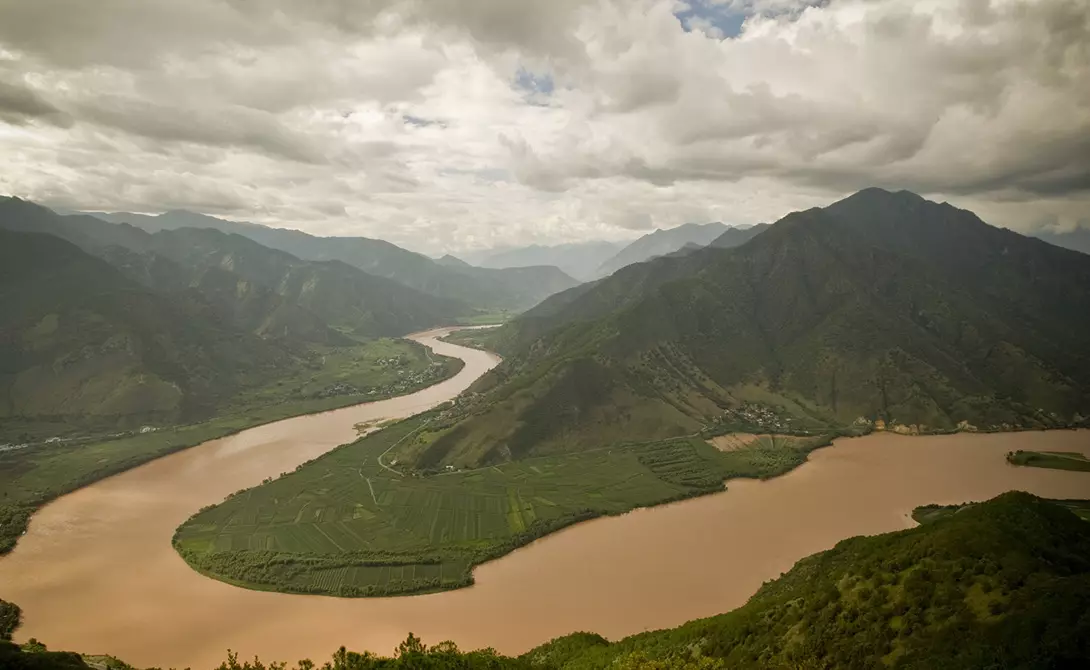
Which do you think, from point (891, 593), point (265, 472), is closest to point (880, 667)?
point (891, 593)

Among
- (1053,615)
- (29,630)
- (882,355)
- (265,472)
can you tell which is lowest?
(29,630)

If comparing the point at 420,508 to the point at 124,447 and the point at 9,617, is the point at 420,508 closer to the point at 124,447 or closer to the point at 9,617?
the point at 9,617

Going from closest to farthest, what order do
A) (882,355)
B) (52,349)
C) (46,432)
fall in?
1. (46,432)
2. (882,355)
3. (52,349)

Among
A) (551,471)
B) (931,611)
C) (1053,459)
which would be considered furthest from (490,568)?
(1053,459)

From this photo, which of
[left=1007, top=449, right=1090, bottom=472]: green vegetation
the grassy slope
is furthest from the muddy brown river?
the grassy slope

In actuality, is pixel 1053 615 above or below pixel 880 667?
above

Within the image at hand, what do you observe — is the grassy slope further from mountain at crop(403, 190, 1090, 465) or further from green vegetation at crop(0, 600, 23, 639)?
mountain at crop(403, 190, 1090, 465)

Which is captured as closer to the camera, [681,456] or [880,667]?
[880,667]

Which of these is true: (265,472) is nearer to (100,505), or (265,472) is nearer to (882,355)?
(100,505)
